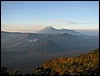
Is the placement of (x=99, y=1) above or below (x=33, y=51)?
above

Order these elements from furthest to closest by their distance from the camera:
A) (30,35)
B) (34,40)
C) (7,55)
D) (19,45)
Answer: (30,35) → (34,40) → (19,45) → (7,55)

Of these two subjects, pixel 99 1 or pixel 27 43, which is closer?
pixel 99 1

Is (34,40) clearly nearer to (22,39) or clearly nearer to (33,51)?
(22,39)

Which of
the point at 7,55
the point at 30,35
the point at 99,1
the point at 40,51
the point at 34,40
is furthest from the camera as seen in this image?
the point at 30,35

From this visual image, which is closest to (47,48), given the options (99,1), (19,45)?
(19,45)

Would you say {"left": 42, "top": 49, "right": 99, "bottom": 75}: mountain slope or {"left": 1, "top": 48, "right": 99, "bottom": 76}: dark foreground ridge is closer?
{"left": 1, "top": 48, "right": 99, "bottom": 76}: dark foreground ridge

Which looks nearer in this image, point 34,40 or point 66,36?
point 34,40

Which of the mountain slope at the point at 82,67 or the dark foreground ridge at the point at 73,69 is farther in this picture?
the mountain slope at the point at 82,67

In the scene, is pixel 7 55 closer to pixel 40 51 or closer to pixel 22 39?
pixel 40 51

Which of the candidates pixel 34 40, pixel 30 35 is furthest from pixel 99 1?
pixel 30 35
